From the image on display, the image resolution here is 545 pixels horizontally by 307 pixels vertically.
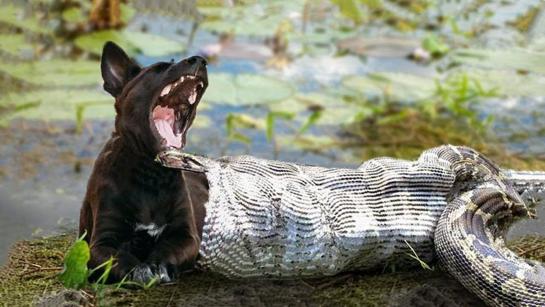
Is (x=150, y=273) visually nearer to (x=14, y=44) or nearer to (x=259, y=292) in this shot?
(x=259, y=292)

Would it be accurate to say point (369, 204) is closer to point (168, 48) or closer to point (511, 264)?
point (511, 264)

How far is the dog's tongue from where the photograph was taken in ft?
8.58

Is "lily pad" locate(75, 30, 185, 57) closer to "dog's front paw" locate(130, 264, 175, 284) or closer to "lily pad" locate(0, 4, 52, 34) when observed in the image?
"lily pad" locate(0, 4, 52, 34)

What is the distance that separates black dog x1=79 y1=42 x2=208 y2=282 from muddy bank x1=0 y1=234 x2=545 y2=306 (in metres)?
0.10

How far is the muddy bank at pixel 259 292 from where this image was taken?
106 inches

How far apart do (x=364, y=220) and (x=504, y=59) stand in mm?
2698

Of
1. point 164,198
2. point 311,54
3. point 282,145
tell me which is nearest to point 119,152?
point 164,198

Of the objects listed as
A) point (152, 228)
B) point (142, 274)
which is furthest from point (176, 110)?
point (142, 274)

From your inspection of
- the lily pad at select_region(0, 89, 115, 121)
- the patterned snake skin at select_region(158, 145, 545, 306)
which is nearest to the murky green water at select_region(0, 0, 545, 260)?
the lily pad at select_region(0, 89, 115, 121)

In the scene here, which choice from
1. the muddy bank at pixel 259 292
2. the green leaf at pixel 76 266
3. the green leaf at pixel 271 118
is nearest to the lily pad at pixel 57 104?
the green leaf at pixel 271 118

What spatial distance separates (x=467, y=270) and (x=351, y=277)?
31 centimetres

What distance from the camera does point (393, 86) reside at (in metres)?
5.15

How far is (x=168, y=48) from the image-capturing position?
17.3 ft

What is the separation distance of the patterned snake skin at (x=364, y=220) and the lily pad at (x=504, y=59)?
6.99 ft
